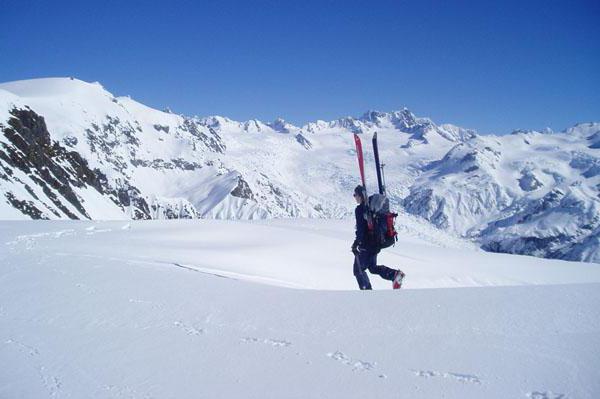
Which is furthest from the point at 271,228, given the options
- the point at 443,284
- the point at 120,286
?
the point at 120,286

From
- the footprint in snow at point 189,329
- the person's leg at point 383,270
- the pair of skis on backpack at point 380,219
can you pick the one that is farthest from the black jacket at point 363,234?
the footprint in snow at point 189,329

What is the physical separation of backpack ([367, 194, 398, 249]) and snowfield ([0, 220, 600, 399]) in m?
2.06

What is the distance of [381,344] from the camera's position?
5082 millimetres

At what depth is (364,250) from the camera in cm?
996

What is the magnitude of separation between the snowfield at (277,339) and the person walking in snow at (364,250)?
2250mm

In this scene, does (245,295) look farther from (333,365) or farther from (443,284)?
(443,284)

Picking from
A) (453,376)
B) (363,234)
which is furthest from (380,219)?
(453,376)

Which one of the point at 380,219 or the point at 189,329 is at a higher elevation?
the point at 380,219

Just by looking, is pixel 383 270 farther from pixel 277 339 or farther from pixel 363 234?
pixel 277 339

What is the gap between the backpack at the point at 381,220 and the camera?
30.5 ft

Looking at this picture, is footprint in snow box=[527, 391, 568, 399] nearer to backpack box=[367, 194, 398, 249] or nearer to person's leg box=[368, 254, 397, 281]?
backpack box=[367, 194, 398, 249]

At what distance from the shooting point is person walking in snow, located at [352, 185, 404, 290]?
31.5ft

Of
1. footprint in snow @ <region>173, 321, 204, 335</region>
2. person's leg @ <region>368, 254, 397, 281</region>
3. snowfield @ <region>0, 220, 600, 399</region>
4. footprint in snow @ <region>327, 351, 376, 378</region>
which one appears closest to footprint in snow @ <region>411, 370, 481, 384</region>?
snowfield @ <region>0, 220, 600, 399</region>

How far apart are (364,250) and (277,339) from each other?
4903 mm
